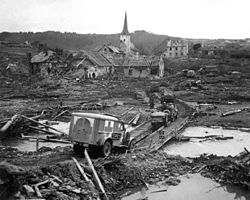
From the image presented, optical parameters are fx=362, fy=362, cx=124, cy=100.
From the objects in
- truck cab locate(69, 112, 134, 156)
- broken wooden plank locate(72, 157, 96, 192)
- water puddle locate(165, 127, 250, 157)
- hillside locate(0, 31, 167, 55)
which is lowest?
water puddle locate(165, 127, 250, 157)

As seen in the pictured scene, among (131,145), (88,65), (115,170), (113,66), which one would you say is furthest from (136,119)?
(113,66)

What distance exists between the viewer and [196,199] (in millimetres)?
15305

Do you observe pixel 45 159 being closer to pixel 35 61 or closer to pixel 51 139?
pixel 51 139

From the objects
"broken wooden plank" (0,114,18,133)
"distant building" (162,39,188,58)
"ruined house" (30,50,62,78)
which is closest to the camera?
"broken wooden plank" (0,114,18,133)

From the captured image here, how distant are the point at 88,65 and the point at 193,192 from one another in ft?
189

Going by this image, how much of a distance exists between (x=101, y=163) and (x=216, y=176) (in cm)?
576

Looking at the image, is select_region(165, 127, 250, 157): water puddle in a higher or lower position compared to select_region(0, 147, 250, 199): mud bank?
lower

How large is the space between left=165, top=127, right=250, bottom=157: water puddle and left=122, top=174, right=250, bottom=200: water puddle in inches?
223

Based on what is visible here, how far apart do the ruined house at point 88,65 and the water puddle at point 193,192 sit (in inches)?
2158

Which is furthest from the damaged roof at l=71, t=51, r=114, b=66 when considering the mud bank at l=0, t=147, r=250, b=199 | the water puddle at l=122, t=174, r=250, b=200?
the water puddle at l=122, t=174, r=250, b=200

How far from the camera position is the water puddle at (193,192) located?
15.1 metres

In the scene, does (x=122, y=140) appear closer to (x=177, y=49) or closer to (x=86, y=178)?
(x=86, y=178)

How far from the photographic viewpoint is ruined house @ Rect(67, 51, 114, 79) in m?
70.9

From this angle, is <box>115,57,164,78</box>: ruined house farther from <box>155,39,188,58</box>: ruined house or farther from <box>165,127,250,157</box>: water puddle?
<box>165,127,250,157</box>: water puddle
